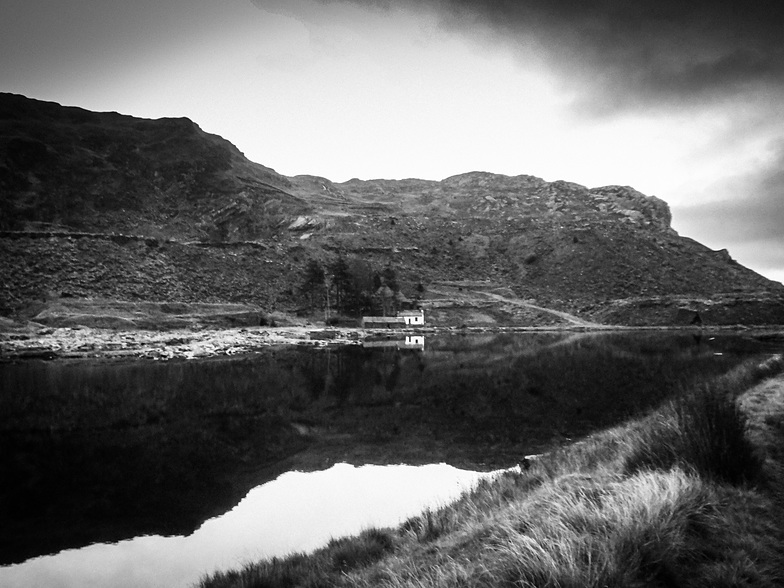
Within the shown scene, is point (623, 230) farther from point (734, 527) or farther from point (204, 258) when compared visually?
point (734, 527)

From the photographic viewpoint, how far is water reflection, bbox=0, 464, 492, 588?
243 inches

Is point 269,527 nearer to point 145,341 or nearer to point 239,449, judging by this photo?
point 239,449

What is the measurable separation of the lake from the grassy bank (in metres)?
1.49

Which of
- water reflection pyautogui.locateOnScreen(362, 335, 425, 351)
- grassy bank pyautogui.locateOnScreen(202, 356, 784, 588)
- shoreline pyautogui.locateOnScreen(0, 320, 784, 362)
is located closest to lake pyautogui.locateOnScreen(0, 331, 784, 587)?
grassy bank pyautogui.locateOnScreen(202, 356, 784, 588)

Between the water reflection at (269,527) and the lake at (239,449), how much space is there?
1.3 inches

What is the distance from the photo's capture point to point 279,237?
10231 centimetres

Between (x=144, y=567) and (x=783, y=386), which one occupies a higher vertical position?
(x=783, y=386)

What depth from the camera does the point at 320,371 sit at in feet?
86.5

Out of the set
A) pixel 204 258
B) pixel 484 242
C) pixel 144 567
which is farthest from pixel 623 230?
pixel 144 567

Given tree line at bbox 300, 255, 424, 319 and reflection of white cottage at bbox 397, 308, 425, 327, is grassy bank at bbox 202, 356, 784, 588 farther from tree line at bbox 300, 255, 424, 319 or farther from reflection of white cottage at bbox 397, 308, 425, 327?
tree line at bbox 300, 255, 424, 319

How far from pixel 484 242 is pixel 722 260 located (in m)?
48.8

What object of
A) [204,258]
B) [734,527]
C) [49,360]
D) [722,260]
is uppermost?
[722,260]

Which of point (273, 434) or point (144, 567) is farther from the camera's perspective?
point (273, 434)

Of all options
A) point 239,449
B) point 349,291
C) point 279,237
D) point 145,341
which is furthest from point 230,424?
point 279,237
